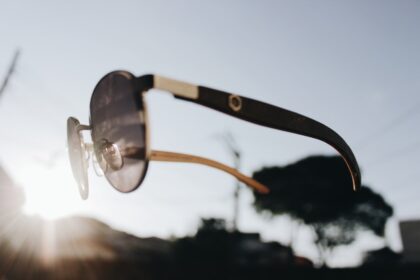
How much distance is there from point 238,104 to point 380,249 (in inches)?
1715

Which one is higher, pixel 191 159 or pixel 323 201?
pixel 323 201

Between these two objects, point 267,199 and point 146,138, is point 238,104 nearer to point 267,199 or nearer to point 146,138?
point 146,138

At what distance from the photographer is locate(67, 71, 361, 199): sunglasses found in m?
0.77

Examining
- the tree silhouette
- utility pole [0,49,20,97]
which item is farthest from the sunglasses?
the tree silhouette

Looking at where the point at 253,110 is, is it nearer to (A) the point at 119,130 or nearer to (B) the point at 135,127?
(B) the point at 135,127

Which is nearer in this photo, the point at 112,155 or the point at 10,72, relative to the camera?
the point at 112,155

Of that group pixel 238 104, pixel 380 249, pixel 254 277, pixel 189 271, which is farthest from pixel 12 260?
pixel 380 249

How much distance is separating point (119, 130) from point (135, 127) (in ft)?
0.66

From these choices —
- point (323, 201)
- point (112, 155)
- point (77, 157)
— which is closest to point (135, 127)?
point (112, 155)

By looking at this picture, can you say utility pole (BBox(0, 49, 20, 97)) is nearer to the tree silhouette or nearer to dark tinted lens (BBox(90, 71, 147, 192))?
dark tinted lens (BBox(90, 71, 147, 192))

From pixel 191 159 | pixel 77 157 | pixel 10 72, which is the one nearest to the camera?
pixel 191 159

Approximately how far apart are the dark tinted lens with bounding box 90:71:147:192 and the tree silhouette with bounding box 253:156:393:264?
98.5 ft

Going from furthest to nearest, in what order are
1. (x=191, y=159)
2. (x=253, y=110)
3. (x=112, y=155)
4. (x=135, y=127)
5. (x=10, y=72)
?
(x=10, y=72) → (x=112, y=155) → (x=191, y=159) → (x=135, y=127) → (x=253, y=110)

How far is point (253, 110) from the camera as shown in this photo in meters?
0.82
